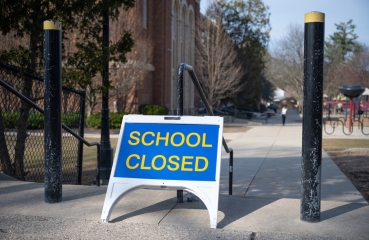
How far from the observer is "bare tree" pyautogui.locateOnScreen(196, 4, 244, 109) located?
32500mm

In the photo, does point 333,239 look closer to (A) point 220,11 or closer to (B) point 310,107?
(B) point 310,107

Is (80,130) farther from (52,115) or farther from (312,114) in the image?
(312,114)

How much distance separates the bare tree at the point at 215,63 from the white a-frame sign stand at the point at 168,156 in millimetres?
27089

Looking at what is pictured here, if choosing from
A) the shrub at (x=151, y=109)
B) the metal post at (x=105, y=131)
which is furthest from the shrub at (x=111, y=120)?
the metal post at (x=105, y=131)

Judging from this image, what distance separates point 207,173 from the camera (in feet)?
15.5

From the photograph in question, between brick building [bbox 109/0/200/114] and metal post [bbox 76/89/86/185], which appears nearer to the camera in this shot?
metal post [bbox 76/89/86/185]

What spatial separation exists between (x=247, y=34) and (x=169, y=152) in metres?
38.2

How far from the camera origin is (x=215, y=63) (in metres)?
32.7

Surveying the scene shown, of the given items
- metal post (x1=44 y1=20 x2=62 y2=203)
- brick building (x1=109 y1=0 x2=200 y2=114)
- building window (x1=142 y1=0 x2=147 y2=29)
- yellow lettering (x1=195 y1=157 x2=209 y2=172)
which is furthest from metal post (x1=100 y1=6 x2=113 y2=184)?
building window (x1=142 y1=0 x2=147 y2=29)

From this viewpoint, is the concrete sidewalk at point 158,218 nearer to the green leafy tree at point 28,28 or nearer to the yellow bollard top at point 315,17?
the yellow bollard top at point 315,17

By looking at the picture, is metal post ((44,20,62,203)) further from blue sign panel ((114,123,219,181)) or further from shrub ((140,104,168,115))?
shrub ((140,104,168,115))

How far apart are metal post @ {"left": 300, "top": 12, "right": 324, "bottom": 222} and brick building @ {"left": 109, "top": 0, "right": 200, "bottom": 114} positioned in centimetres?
1895

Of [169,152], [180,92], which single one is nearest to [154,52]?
[180,92]

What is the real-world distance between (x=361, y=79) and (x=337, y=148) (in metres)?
41.4
